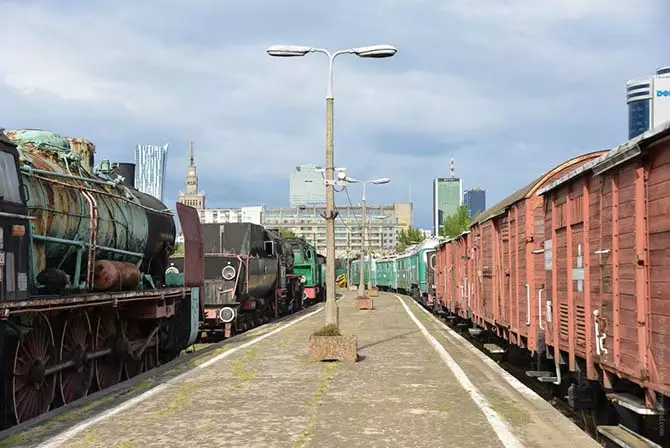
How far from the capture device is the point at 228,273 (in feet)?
63.3

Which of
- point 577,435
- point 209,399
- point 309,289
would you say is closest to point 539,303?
point 577,435

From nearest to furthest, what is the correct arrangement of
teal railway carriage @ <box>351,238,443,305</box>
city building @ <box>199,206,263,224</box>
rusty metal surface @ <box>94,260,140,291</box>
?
rusty metal surface @ <box>94,260,140,291</box> < teal railway carriage @ <box>351,238,443,305</box> < city building @ <box>199,206,263,224</box>

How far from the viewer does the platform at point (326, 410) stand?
A: 684 cm

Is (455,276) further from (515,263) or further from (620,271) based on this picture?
(620,271)

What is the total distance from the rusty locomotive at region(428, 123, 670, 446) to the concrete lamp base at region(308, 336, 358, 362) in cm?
277

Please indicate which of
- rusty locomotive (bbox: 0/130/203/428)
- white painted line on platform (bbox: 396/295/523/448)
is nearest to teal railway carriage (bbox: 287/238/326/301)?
rusty locomotive (bbox: 0/130/203/428)

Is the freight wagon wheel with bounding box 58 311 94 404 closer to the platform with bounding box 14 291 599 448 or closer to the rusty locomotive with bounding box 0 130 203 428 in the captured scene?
the rusty locomotive with bounding box 0 130 203 428

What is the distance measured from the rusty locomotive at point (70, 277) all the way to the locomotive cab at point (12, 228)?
0.04ft

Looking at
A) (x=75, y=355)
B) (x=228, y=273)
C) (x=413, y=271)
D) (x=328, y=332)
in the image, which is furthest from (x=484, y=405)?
(x=413, y=271)

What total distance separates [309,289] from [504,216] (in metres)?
26.5

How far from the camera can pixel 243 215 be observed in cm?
10812

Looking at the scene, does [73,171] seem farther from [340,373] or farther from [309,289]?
[309,289]

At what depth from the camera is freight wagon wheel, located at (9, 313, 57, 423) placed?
26.9 feet

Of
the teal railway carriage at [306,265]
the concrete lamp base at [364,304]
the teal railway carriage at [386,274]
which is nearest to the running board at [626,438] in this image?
the concrete lamp base at [364,304]
